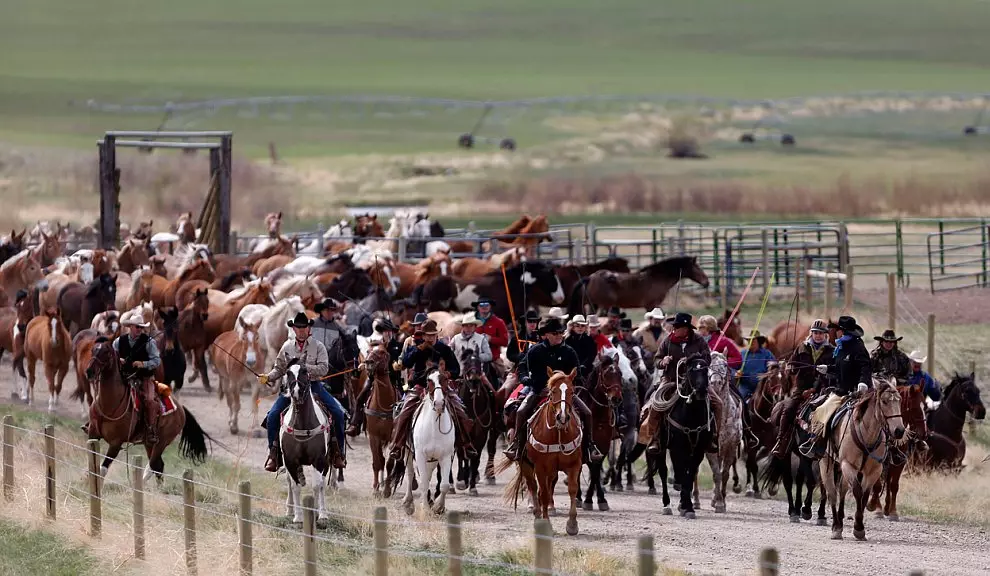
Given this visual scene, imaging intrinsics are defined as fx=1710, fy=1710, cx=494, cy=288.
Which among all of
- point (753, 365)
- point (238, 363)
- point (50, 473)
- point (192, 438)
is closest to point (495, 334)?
point (753, 365)

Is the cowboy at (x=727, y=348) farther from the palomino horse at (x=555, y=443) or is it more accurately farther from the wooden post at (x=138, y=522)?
the wooden post at (x=138, y=522)

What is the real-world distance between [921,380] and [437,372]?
21.2 ft

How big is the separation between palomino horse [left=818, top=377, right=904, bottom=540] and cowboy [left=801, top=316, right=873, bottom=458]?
0.15m

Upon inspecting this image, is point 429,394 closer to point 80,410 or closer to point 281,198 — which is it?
point 80,410

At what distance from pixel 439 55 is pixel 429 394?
119408 mm

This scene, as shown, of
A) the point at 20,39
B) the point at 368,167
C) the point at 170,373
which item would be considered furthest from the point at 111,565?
the point at 20,39

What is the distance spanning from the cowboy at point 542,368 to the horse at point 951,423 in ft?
20.1

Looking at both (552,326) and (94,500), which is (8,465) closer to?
(94,500)

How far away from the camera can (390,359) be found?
18891 millimetres

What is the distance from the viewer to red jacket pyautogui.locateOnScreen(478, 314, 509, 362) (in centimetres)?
2094

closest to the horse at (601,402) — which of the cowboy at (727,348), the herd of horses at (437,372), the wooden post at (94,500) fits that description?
the herd of horses at (437,372)

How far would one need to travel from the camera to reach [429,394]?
1698 centimetres

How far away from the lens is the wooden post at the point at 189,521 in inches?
529

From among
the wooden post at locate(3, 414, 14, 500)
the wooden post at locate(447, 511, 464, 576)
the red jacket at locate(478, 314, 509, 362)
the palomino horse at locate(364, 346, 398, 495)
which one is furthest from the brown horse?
the wooden post at locate(3, 414, 14, 500)
